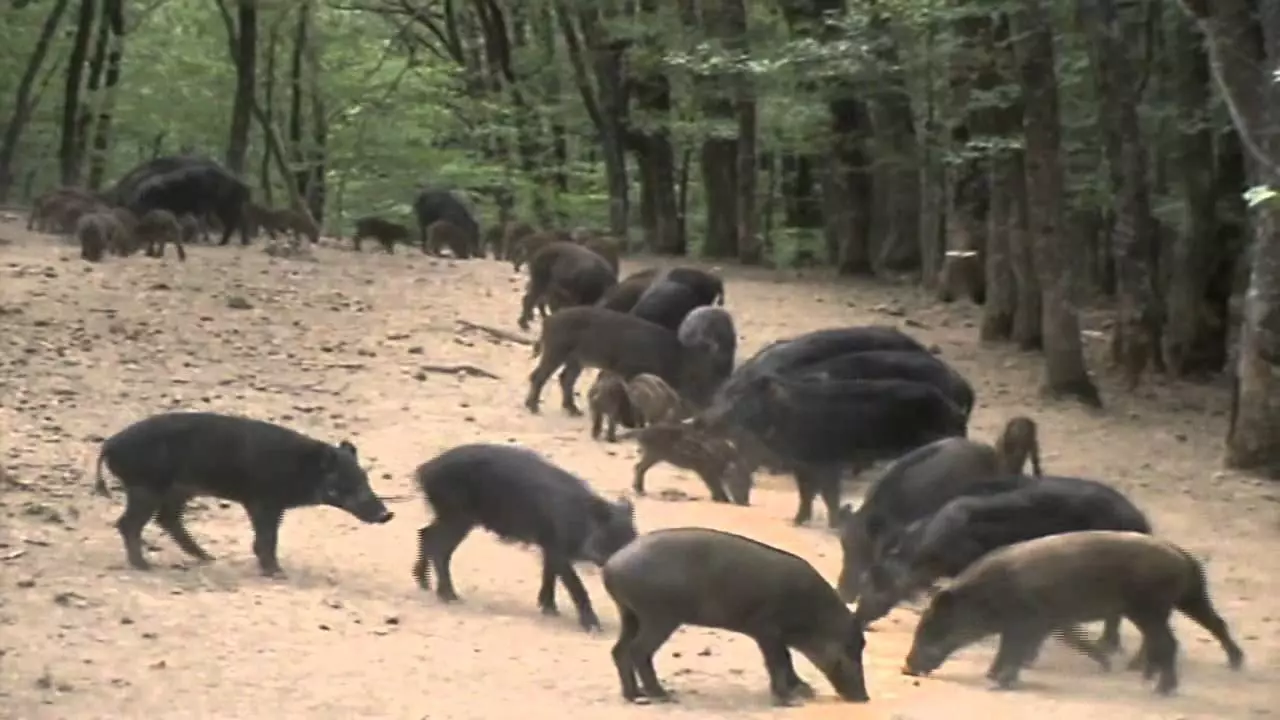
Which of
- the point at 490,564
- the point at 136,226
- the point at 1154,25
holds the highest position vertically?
the point at 1154,25

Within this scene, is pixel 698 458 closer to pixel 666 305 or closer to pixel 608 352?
pixel 608 352

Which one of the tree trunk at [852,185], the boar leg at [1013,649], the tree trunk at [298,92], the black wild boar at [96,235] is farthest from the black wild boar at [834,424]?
the tree trunk at [298,92]

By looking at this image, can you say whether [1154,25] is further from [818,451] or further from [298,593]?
[298,593]

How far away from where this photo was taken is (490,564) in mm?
9812

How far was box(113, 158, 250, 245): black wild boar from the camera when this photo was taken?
21.2 meters

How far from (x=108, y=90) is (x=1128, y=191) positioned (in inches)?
731

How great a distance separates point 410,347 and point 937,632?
324 inches

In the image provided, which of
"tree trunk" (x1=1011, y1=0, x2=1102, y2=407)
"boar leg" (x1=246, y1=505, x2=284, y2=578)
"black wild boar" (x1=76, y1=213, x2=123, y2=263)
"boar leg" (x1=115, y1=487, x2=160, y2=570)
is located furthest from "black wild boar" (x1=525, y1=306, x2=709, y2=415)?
"black wild boar" (x1=76, y1=213, x2=123, y2=263)

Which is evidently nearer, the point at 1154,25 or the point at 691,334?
the point at 691,334

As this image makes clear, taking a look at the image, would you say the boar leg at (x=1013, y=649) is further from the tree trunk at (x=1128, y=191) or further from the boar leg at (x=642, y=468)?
the tree trunk at (x=1128, y=191)

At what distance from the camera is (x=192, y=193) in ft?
69.9

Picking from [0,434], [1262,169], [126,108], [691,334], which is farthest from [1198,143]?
[126,108]

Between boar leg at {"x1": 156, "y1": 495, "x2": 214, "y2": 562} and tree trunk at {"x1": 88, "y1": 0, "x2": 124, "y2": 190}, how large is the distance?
21.5m

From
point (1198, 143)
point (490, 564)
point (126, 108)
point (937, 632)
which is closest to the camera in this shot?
point (937, 632)
